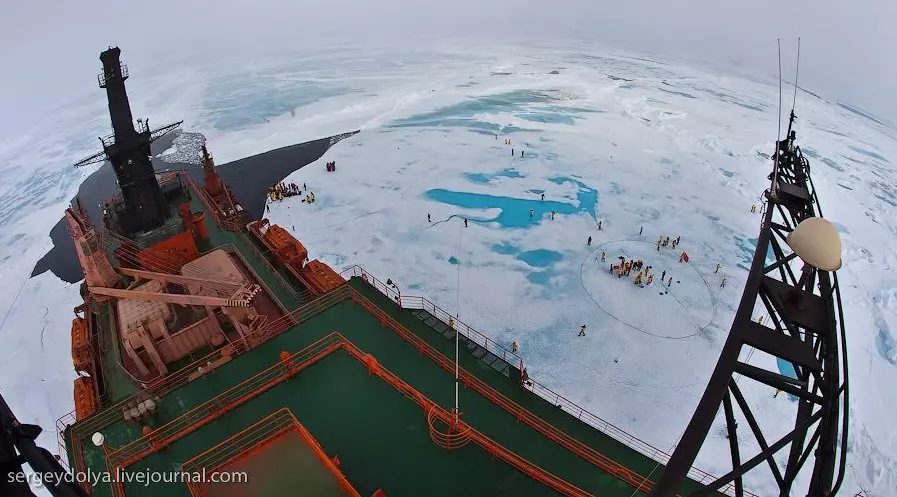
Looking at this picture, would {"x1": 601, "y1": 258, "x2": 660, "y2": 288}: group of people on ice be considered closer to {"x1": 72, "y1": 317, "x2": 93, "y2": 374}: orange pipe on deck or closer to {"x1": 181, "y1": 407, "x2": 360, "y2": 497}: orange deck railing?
{"x1": 181, "y1": 407, "x2": 360, "y2": 497}: orange deck railing

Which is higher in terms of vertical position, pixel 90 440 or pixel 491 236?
pixel 90 440

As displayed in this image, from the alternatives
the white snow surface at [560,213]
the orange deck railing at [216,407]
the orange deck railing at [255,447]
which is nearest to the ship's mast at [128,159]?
the white snow surface at [560,213]

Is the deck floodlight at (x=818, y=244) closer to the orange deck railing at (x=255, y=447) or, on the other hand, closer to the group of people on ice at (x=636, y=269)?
the orange deck railing at (x=255, y=447)

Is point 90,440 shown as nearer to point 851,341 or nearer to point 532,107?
point 851,341

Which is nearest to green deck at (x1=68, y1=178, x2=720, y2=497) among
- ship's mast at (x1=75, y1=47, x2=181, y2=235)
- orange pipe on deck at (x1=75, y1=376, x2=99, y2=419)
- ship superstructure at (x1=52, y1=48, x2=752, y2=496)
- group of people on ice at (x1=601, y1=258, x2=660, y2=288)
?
ship superstructure at (x1=52, y1=48, x2=752, y2=496)

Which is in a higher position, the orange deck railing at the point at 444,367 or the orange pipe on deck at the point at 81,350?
the orange deck railing at the point at 444,367

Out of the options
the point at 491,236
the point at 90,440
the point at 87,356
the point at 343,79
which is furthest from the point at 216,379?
the point at 343,79
